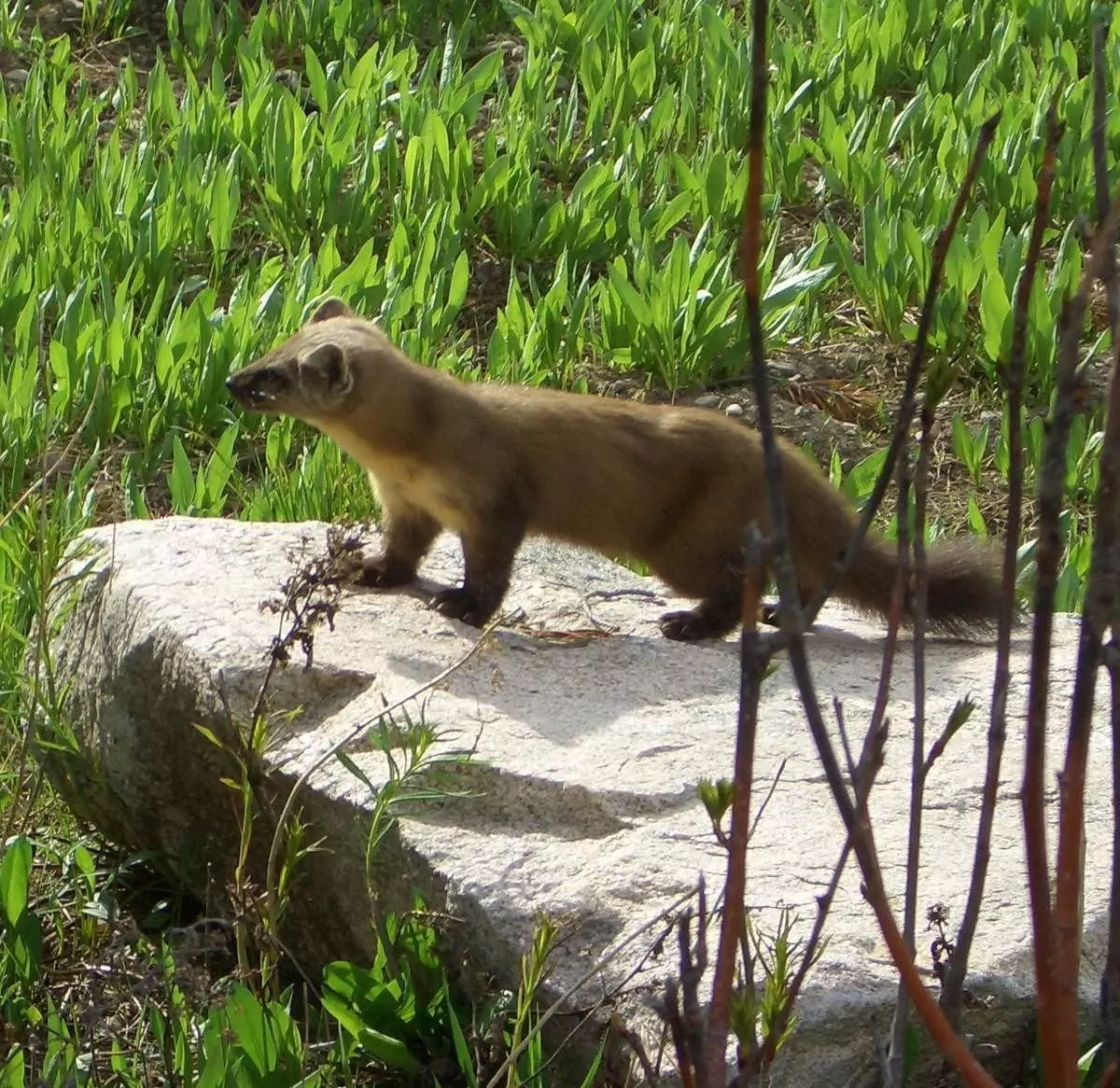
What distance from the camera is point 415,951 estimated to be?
2559 millimetres

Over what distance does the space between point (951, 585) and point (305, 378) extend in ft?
5.10

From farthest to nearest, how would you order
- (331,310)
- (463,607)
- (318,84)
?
(318,84)
(331,310)
(463,607)

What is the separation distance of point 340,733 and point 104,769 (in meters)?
0.62

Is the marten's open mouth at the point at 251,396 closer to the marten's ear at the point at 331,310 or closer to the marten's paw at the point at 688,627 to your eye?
the marten's ear at the point at 331,310

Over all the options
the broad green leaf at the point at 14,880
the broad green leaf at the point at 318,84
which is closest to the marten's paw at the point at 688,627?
the broad green leaf at the point at 14,880

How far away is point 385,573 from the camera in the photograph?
157 inches

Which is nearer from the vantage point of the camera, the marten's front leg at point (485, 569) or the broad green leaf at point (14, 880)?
the broad green leaf at point (14, 880)

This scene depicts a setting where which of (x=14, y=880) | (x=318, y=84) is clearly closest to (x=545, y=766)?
(x=14, y=880)

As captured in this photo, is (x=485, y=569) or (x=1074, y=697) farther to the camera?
(x=485, y=569)

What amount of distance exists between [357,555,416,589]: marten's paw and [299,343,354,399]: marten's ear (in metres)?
0.41

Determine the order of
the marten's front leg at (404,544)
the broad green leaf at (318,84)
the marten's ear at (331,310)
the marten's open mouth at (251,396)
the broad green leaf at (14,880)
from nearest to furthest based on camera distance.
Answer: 1. the broad green leaf at (14,880)
2. the marten's front leg at (404,544)
3. the marten's open mouth at (251,396)
4. the marten's ear at (331,310)
5. the broad green leaf at (318,84)

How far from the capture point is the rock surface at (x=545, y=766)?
7.95ft

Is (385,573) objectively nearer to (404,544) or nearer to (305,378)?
(404,544)

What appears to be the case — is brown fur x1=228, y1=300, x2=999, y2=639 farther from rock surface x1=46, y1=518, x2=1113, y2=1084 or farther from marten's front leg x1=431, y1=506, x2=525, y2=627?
rock surface x1=46, y1=518, x2=1113, y2=1084
